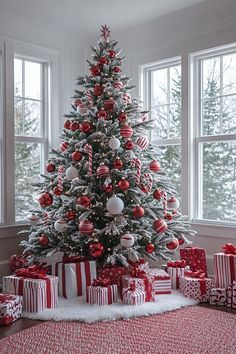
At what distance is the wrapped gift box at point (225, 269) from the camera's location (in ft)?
11.9

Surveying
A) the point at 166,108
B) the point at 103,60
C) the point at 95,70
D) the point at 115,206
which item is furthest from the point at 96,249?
the point at 166,108

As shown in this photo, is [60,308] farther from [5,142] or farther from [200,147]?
[200,147]

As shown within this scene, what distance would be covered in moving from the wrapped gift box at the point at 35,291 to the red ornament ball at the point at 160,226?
102 cm

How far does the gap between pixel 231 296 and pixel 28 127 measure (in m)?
2.86

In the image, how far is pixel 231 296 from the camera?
3.55 m

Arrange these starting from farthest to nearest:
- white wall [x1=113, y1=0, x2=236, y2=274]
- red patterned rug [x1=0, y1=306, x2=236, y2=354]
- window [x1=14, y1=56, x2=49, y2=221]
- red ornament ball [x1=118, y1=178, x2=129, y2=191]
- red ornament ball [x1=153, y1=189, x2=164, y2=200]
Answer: window [x1=14, y1=56, x2=49, y2=221] → white wall [x1=113, y1=0, x2=236, y2=274] → red ornament ball [x1=153, y1=189, x2=164, y2=200] → red ornament ball [x1=118, y1=178, x2=129, y2=191] → red patterned rug [x1=0, y1=306, x2=236, y2=354]

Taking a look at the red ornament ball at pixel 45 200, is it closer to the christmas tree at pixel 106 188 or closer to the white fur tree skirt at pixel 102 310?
the christmas tree at pixel 106 188

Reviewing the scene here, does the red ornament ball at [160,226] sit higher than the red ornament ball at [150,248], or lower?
higher

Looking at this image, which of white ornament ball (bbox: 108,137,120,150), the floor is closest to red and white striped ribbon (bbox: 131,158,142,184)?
white ornament ball (bbox: 108,137,120,150)

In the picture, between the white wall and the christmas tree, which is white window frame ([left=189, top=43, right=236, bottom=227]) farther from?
the christmas tree

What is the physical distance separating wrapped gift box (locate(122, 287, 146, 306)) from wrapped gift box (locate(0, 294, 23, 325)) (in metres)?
0.87

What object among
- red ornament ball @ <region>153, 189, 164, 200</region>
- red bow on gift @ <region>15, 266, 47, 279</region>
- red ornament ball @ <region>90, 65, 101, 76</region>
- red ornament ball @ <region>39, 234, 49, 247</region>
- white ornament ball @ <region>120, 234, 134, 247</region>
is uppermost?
red ornament ball @ <region>90, 65, 101, 76</region>

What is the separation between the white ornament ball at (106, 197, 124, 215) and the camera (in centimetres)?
361

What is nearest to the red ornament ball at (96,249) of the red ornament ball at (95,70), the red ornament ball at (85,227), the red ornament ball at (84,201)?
the red ornament ball at (85,227)
